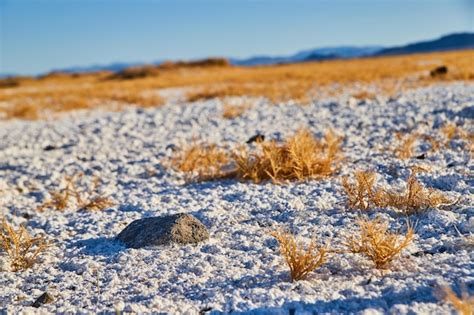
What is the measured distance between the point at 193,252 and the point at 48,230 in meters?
1.18

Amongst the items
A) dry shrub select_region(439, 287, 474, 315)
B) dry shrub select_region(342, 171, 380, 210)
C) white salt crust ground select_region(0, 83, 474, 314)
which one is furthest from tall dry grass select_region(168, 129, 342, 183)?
dry shrub select_region(439, 287, 474, 315)

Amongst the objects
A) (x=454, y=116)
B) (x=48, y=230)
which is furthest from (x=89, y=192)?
(x=454, y=116)

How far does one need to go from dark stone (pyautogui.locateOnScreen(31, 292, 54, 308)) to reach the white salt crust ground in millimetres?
33

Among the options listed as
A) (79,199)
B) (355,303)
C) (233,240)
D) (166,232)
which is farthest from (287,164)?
(355,303)

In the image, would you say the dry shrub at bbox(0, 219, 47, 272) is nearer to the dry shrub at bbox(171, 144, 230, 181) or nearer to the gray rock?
the gray rock

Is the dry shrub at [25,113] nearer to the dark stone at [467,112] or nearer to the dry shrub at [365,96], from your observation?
the dry shrub at [365,96]

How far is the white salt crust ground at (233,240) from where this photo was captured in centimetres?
211

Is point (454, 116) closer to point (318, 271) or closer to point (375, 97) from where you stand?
point (375, 97)

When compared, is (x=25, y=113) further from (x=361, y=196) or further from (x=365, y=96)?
(x=361, y=196)

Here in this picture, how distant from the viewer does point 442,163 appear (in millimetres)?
3980

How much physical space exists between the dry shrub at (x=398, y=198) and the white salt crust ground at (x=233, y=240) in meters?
0.08

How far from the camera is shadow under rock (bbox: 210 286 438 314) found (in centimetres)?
196

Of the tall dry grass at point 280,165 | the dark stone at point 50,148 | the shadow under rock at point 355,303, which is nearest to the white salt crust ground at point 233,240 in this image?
the shadow under rock at point 355,303

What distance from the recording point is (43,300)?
2.28 metres
